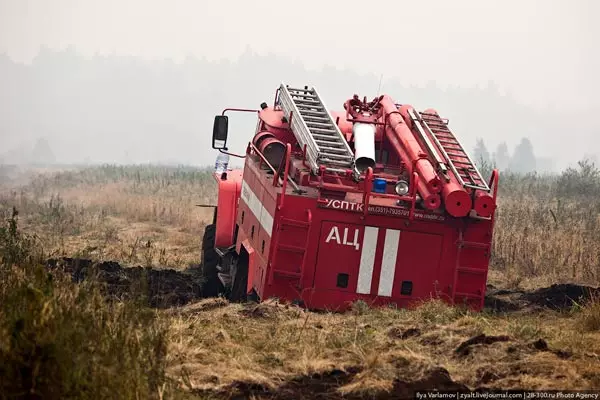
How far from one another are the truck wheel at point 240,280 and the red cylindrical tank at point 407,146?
2557 millimetres

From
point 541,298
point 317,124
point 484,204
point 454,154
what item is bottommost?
point 541,298

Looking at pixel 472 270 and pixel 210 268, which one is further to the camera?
pixel 210 268

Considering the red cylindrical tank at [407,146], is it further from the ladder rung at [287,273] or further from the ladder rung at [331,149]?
the ladder rung at [287,273]

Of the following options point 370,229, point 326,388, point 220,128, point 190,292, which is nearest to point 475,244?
point 370,229

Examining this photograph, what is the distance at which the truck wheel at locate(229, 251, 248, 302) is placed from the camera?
47.0 feet

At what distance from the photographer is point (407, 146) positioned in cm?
1323

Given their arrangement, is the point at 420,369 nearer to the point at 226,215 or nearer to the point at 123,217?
the point at 226,215

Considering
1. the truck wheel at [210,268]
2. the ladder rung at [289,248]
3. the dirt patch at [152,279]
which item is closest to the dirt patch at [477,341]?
the ladder rung at [289,248]

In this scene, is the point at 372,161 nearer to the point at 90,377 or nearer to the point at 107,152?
the point at 90,377

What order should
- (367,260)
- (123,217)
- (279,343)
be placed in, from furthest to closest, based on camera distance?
(123,217)
(367,260)
(279,343)

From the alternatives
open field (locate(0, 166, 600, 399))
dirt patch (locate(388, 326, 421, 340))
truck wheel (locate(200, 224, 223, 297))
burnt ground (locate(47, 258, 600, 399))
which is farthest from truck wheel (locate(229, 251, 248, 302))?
dirt patch (locate(388, 326, 421, 340))

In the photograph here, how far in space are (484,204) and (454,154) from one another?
4.05 feet

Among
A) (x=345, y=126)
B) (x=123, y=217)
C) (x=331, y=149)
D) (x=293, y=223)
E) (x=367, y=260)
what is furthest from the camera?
(x=123, y=217)

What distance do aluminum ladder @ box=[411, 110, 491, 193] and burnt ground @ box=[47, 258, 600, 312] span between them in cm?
162
